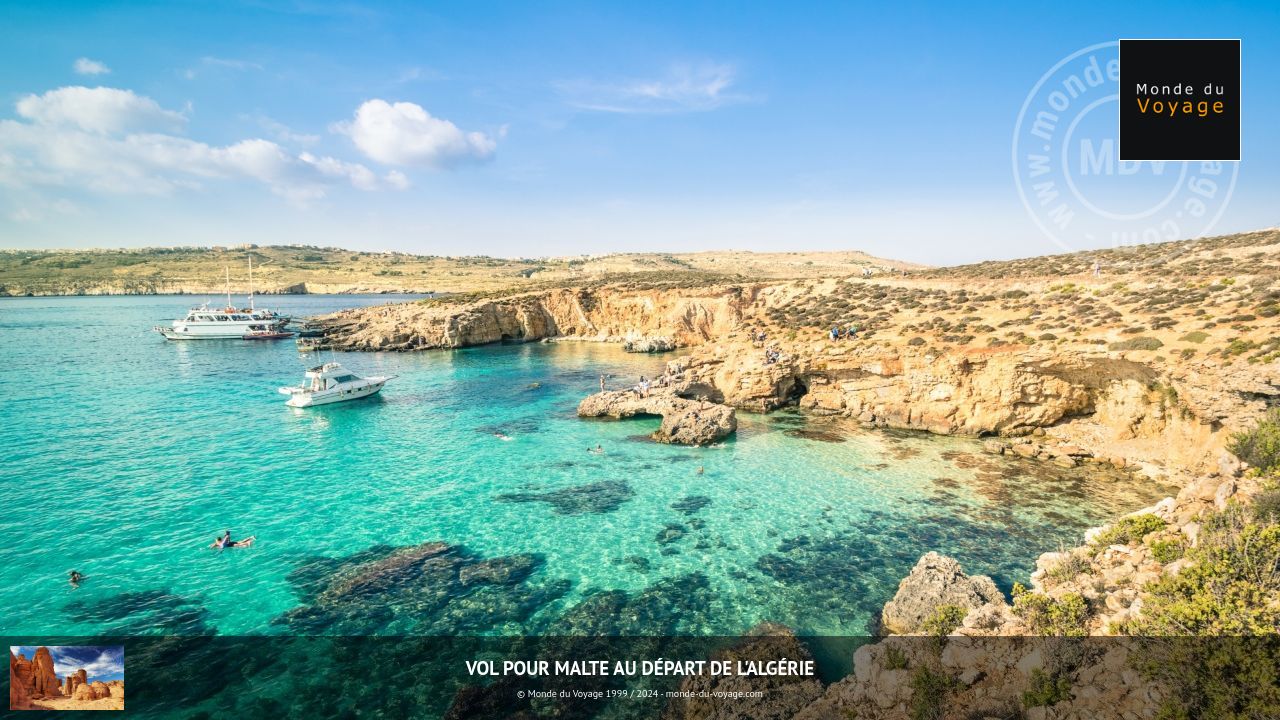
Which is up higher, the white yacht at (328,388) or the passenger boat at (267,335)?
the passenger boat at (267,335)

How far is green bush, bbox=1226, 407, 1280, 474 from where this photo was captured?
12.4 m

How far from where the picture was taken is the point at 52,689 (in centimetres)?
950

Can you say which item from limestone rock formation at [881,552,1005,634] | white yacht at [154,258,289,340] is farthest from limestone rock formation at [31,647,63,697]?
white yacht at [154,258,289,340]

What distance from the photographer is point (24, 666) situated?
9.59 metres

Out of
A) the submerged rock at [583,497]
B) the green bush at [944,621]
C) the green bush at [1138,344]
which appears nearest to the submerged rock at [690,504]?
the submerged rock at [583,497]

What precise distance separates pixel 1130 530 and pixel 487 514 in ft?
55.7

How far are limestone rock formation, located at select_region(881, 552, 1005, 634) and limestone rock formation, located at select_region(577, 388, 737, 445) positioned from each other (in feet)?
43.9

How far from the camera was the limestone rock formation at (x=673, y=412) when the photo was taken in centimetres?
2520

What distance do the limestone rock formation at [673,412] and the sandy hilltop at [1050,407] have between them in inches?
4.3

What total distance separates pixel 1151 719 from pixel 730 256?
15922cm

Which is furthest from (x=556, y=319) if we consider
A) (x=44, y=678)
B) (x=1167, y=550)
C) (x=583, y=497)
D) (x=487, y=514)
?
(x=1167, y=550)

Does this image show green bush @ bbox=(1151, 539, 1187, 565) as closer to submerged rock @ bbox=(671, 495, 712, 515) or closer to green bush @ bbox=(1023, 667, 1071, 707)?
green bush @ bbox=(1023, 667, 1071, 707)

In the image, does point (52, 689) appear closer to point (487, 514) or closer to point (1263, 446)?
point (487, 514)

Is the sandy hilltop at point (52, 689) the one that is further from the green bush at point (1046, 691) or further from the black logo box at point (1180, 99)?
the black logo box at point (1180, 99)
